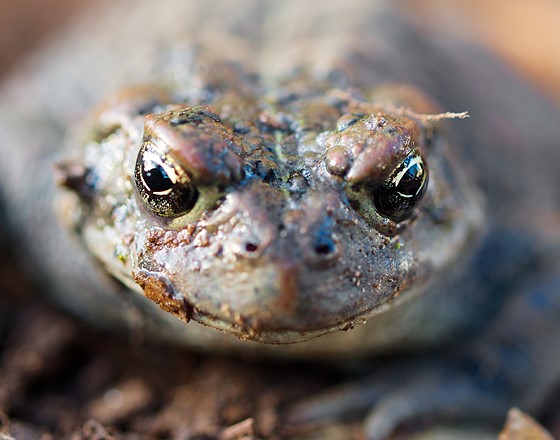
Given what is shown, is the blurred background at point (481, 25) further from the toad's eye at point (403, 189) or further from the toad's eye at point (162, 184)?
the toad's eye at point (162, 184)

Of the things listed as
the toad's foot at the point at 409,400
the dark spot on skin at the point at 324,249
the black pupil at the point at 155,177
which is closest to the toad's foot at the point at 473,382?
the toad's foot at the point at 409,400

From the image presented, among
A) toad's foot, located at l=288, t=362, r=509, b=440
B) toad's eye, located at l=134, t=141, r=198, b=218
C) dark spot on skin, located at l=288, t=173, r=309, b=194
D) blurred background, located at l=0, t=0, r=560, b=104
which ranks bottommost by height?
toad's foot, located at l=288, t=362, r=509, b=440

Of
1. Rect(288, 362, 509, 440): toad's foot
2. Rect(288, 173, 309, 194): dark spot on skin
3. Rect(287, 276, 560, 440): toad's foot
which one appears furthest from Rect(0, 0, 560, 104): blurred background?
Rect(288, 173, 309, 194): dark spot on skin

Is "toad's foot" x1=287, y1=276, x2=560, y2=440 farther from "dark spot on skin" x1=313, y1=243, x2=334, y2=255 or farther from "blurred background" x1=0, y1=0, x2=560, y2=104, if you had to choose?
"blurred background" x1=0, y1=0, x2=560, y2=104

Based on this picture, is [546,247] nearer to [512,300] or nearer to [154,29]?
[512,300]

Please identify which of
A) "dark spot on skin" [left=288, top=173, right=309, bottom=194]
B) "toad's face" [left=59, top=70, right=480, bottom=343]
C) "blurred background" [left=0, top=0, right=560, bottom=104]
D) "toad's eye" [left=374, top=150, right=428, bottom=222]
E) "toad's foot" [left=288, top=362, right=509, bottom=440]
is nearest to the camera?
"toad's face" [left=59, top=70, right=480, bottom=343]

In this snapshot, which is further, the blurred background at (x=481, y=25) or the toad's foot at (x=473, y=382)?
the blurred background at (x=481, y=25)

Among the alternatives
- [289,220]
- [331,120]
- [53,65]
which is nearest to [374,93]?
[331,120]
